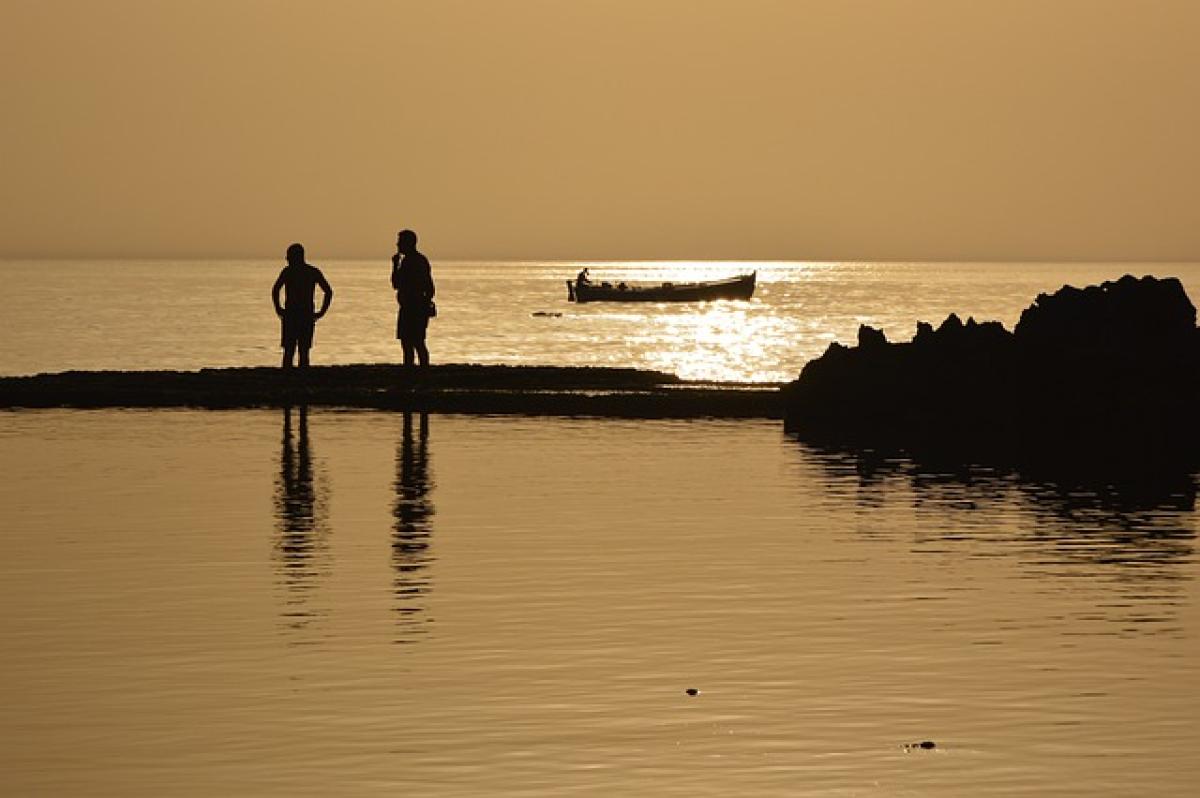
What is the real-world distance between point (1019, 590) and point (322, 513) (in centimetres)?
678

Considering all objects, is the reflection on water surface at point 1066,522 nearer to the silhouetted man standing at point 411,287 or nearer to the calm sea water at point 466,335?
the silhouetted man standing at point 411,287

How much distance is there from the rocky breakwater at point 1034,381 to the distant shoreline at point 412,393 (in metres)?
1.11

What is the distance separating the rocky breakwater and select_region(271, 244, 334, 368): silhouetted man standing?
643 cm

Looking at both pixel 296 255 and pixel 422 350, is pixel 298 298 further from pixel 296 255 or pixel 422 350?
pixel 422 350

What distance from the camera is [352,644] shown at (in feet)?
43.6

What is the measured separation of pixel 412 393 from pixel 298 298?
2.41 metres

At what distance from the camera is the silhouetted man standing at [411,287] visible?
32281 millimetres

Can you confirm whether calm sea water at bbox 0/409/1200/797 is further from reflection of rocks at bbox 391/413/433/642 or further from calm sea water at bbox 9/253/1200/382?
calm sea water at bbox 9/253/1200/382

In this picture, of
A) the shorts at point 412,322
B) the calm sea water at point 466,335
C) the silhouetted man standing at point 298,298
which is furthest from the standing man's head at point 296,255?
the calm sea water at point 466,335

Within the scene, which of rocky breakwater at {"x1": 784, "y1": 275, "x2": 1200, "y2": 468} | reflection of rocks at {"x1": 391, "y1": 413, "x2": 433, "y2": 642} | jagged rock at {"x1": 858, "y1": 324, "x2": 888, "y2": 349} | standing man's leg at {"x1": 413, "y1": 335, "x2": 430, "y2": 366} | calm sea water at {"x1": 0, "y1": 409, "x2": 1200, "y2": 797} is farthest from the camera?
standing man's leg at {"x1": 413, "y1": 335, "x2": 430, "y2": 366}

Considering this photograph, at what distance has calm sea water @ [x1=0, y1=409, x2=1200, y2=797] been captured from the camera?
33.3ft

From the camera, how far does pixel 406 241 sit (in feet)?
106

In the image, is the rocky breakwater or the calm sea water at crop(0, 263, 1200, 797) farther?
the rocky breakwater

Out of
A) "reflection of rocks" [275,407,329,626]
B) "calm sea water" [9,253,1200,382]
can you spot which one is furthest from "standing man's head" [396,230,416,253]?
"calm sea water" [9,253,1200,382]
